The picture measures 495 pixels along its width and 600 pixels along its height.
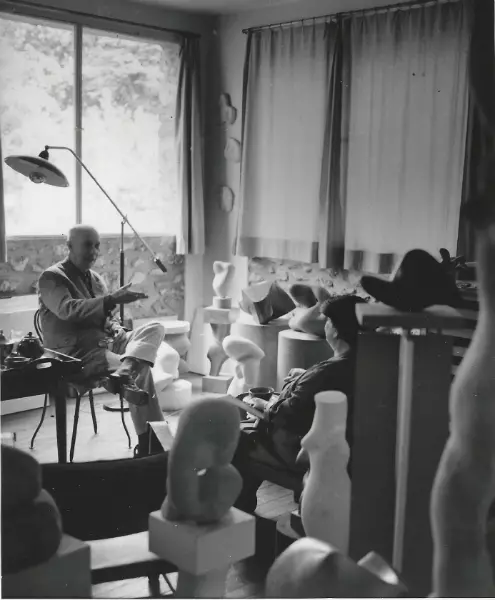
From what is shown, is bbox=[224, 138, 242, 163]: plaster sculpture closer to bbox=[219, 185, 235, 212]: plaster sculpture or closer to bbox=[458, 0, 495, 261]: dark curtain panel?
bbox=[219, 185, 235, 212]: plaster sculpture

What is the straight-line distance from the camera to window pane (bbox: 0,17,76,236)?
1512 mm

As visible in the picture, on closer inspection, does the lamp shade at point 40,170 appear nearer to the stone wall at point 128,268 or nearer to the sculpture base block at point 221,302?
the stone wall at point 128,268

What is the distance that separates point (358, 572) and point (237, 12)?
1.25m

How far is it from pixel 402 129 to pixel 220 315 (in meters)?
1.03

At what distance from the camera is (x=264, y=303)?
5.08ft

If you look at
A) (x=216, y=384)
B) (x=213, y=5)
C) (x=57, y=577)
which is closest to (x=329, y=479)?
(x=57, y=577)

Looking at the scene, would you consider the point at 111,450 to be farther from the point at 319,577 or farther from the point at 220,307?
the point at 319,577

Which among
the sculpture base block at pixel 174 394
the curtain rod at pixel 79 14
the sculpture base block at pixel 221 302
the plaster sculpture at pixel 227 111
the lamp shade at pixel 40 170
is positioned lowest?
the sculpture base block at pixel 174 394


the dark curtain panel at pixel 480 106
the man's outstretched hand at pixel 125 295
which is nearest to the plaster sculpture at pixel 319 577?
the dark curtain panel at pixel 480 106

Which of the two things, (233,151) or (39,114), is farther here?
(233,151)

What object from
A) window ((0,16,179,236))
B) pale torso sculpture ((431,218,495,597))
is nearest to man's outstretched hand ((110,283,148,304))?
window ((0,16,179,236))

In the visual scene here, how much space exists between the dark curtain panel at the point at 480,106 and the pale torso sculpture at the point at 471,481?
0.09 metres

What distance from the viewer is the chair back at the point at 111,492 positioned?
3.48ft

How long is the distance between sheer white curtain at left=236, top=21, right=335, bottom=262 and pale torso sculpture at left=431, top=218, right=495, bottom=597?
90cm
